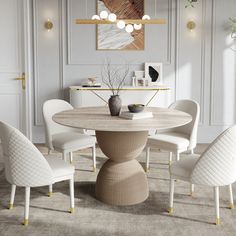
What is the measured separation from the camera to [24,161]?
114 inches

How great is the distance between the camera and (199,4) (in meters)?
5.63

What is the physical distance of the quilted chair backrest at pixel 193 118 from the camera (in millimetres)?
4042

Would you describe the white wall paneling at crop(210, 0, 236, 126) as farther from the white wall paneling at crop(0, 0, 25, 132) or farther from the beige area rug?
the white wall paneling at crop(0, 0, 25, 132)

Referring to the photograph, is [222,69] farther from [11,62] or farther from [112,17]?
[11,62]

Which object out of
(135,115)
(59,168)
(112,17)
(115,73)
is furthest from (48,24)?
(59,168)

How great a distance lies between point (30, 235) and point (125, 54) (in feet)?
11.2

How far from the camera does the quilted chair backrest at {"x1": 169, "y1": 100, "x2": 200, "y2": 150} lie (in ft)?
13.3

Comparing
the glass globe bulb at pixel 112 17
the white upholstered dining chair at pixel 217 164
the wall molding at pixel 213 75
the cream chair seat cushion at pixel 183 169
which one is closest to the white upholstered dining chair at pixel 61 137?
the glass globe bulb at pixel 112 17

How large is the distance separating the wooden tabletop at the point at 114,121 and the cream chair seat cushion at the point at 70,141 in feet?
0.97

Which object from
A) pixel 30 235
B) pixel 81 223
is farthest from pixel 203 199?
pixel 30 235

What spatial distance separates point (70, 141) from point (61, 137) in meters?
0.17

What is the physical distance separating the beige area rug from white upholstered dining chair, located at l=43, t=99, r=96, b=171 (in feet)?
1.16

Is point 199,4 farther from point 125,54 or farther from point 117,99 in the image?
point 117,99

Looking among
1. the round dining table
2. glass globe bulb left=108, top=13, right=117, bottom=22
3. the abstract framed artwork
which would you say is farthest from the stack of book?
the abstract framed artwork
